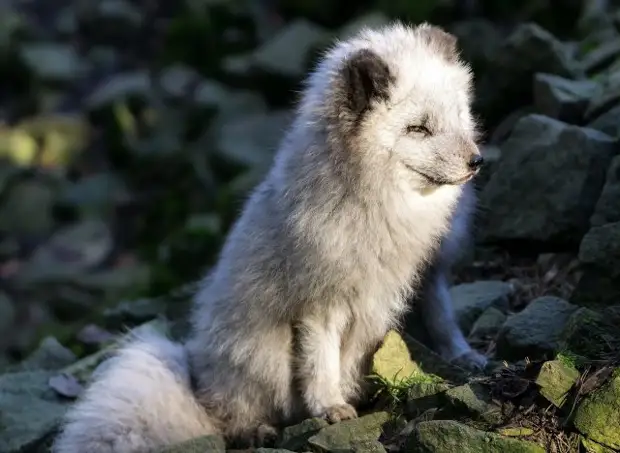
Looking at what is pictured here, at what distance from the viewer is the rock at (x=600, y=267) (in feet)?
14.7

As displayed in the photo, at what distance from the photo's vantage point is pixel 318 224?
4.13 meters

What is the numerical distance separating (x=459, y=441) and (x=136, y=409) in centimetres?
156

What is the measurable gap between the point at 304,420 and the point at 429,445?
0.79 meters

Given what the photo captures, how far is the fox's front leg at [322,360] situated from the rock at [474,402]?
1.82 feet

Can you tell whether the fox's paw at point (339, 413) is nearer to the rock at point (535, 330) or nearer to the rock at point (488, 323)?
the rock at point (535, 330)

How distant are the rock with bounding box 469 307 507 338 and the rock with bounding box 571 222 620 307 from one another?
1.36 ft

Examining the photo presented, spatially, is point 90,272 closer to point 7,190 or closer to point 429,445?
point 7,190

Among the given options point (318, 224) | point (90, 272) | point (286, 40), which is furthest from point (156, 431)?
point (286, 40)

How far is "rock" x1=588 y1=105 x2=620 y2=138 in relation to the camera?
5.41 m

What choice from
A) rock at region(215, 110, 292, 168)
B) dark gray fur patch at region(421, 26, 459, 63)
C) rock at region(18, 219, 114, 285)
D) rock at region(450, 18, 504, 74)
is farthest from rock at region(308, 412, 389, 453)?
rock at region(18, 219, 114, 285)

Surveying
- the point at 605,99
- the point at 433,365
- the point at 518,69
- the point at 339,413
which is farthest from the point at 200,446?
the point at 518,69

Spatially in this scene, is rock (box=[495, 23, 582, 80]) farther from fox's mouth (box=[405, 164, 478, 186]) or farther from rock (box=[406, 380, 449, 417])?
rock (box=[406, 380, 449, 417])

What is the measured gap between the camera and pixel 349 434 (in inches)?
156

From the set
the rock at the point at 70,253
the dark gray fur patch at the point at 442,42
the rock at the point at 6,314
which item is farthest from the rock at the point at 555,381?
the rock at the point at 70,253
